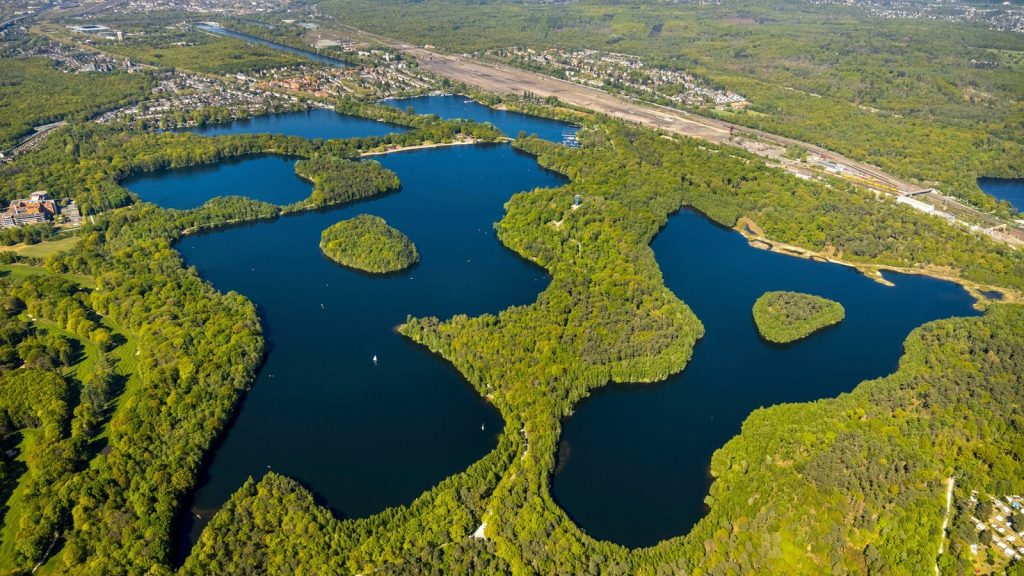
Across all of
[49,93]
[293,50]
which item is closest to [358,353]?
[49,93]

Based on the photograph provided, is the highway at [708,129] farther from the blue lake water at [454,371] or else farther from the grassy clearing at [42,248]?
the grassy clearing at [42,248]

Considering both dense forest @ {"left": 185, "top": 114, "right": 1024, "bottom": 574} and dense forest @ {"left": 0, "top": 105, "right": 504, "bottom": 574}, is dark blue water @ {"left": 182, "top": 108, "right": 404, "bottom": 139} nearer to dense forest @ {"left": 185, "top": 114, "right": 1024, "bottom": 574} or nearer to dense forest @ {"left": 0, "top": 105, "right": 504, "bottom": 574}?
dense forest @ {"left": 0, "top": 105, "right": 504, "bottom": 574}

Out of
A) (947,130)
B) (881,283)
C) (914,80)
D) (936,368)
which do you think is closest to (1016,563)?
(936,368)

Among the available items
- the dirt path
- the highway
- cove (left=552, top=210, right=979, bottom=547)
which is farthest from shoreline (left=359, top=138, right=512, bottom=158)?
the dirt path

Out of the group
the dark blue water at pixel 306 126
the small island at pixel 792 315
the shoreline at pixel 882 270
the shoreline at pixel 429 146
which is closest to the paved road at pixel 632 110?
the shoreline at pixel 882 270

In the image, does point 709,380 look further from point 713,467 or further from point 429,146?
point 429,146
